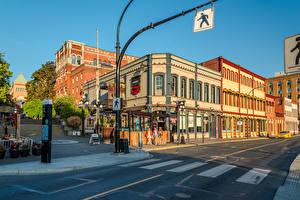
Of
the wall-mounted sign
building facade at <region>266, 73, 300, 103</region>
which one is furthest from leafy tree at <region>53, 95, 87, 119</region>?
building facade at <region>266, 73, 300, 103</region>

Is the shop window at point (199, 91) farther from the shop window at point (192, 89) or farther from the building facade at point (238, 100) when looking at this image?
the building facade at point (238, 100)

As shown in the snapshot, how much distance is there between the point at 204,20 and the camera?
9.09 meters

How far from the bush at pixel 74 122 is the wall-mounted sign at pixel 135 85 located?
31.1ft

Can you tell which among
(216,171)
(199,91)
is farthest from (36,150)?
(199,91)

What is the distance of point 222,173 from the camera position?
30.8 feet

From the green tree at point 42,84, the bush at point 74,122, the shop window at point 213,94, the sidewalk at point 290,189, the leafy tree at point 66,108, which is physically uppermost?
the green tree at point 42,84

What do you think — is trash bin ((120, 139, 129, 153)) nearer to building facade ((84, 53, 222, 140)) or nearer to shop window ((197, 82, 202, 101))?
building facade ((84, 53, 222, 140))

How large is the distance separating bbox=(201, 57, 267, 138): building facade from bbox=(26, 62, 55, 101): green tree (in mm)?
38003

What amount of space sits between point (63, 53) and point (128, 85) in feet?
112

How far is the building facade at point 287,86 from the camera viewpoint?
91.4m

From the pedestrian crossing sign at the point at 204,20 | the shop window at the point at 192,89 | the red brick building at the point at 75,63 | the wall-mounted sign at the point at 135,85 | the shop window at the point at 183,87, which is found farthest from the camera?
the red brick building at the point at 75,63

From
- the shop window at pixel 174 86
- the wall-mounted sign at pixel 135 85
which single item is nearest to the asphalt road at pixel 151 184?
the shop window at pixel 174 86

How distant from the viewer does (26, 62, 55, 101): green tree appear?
56031 millimetres

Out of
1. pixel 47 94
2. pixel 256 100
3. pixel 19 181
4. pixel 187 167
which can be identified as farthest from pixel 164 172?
pixel 47 94
